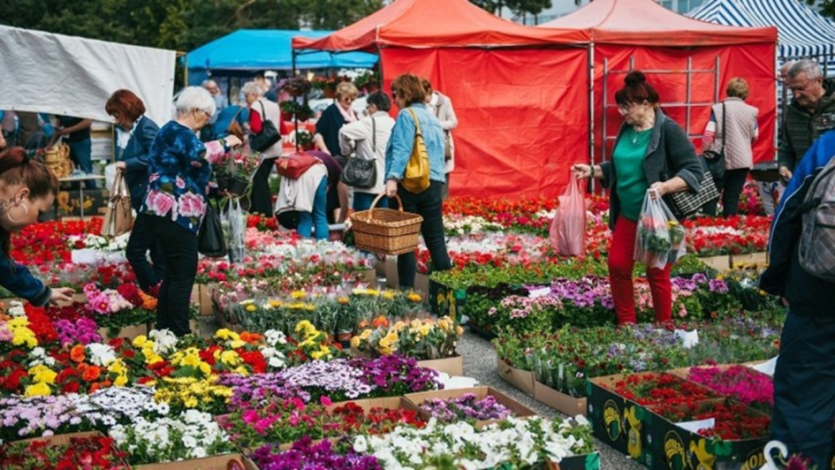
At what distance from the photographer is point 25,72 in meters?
13.0

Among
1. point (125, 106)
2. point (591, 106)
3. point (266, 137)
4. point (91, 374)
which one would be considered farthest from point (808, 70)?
point (591, 106)

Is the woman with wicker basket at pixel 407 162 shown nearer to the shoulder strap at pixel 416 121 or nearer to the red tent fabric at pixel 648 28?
the shoulder strap at pixel 416 121

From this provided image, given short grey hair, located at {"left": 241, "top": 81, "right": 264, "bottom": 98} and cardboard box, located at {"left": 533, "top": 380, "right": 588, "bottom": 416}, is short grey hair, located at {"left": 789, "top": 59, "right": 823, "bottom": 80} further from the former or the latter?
short grey hair, located at {"left": 241, "top": 81, "right": 264, "bottom": 98}

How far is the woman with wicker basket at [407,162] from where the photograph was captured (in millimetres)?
8758

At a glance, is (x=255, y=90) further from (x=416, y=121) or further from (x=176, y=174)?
(x=176, y=174)

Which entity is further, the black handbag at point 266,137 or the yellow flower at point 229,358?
the black handbag at point 266,137

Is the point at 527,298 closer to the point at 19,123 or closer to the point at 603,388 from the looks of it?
the point at 603,388

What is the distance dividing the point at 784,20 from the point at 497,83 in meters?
7.93

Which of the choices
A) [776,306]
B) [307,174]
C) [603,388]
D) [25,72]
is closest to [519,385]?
[603,388]

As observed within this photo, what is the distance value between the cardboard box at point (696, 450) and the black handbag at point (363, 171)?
6549 millimetres

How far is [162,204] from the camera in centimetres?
705

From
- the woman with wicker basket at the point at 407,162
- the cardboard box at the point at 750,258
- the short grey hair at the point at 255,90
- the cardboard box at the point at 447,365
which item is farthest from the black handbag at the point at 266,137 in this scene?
the cardboard box at the point at 447,365

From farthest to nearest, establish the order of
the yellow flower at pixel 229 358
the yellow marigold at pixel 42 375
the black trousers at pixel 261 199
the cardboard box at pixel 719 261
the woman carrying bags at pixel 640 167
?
the black trousers at pixel 261 199 → the cardboard box at pixel 719 261 → the woman carrying bags at pixel 640 167 → the yellow flower at pixel 229 358 → the yellow marigold at pixel 42 375

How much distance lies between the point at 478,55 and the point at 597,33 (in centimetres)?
183
